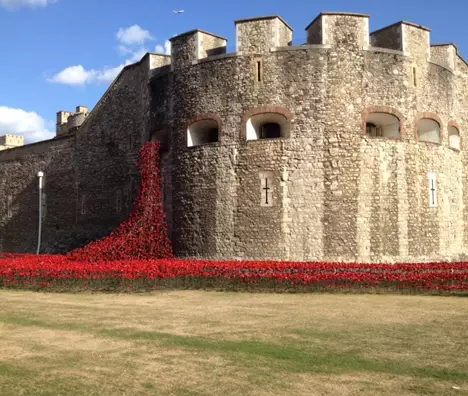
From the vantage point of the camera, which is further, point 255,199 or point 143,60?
point 143,60

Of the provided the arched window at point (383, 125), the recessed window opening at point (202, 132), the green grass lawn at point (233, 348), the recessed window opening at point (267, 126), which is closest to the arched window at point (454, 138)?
the arched window at point (383, 125)

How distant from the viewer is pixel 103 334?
618 centimetres

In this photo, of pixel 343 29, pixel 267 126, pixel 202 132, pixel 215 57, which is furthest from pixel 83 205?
pixel 343 29

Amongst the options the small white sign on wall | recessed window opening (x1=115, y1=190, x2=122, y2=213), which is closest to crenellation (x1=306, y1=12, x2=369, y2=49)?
the small white sign on wall

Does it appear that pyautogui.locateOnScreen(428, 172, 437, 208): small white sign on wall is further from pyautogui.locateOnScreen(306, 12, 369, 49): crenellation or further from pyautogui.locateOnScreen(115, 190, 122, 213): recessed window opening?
pyautogui.locateOnScreen(115, 190, 122, 213): recessed window opening

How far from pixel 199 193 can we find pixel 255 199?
70.9 inches

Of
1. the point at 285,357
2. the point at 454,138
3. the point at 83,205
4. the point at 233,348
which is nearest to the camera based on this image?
the point at 285,357

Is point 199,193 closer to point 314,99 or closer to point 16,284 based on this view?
point 314,99

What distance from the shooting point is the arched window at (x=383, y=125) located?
15.1m

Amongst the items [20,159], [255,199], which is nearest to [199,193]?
[255,199]

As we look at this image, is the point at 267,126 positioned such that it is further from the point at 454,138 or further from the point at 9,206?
the point at 9,206

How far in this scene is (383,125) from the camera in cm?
1573

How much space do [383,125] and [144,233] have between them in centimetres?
806

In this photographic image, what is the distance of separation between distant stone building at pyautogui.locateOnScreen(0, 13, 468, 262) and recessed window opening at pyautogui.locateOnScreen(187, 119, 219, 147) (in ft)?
0.14
